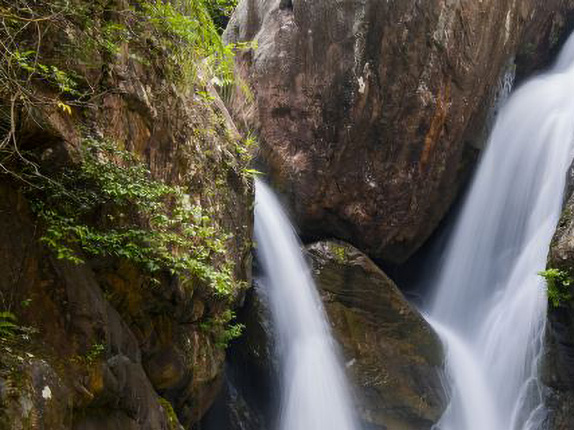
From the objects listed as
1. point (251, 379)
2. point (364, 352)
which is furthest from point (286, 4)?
point (251, 379)

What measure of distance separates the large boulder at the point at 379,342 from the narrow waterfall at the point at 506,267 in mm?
495

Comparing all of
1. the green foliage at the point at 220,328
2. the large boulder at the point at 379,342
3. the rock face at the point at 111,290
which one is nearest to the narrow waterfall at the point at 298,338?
the large boulder at the point at 379,342

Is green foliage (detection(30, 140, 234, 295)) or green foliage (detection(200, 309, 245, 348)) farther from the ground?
green foliage (detection(30, 140, 234, 295))

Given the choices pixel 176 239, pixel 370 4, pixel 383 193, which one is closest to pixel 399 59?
pixel 370 4

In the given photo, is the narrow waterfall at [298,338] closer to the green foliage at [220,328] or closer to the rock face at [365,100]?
the rock face at [365,100]

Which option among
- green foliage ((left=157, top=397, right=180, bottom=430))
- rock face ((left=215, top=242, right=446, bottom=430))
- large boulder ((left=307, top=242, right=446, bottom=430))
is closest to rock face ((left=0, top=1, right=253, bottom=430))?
green foliage ((left=157, top=397, right=180, bottom=430))

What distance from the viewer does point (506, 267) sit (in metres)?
9.83

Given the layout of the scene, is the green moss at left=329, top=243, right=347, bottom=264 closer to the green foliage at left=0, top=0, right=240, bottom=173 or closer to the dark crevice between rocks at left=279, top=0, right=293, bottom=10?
the dark crevice between rocks at left=279, top=0, right=293, bottom=10

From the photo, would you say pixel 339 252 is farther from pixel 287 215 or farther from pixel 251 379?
pixel 251 379

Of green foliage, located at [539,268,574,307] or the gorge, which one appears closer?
the gorge

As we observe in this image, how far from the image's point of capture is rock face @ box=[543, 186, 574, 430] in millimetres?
7301

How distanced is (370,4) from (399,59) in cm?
103

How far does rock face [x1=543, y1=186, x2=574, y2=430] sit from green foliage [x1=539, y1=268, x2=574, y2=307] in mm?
58

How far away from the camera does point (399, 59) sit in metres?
9.05
